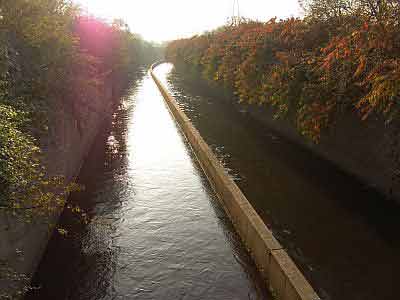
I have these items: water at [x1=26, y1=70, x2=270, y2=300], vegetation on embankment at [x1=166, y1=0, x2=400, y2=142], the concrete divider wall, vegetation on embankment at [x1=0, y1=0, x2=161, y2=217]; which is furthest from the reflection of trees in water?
vegetation on embankment at [x1=166, y1=0, x2=400, y2=142]

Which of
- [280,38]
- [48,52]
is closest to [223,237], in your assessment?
[48,52]

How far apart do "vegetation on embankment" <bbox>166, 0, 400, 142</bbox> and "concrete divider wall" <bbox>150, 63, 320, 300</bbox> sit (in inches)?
130

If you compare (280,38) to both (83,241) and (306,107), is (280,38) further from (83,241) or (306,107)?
(83,241)

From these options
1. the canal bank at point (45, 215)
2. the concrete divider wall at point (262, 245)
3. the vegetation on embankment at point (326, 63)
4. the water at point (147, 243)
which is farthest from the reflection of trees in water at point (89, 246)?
the vegetation on embankment at point (326, 63)

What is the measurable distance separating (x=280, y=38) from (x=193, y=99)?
41.9 ft

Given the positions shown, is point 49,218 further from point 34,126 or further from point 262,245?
point 262,245

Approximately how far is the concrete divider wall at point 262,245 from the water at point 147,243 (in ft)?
0.84

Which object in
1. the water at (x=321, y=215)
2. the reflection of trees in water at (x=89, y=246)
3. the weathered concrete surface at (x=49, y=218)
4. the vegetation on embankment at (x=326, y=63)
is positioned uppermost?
the vegetation on embankment at (x=326, y=63)

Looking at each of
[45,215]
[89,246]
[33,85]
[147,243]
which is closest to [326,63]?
[147,243]

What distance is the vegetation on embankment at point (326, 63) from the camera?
9109 mm

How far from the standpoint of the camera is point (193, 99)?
28.9m

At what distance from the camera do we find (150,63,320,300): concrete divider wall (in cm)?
595

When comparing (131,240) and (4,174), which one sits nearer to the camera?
(4,174)

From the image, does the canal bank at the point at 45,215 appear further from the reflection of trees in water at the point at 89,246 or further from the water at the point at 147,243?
the water at the point at 147,243
